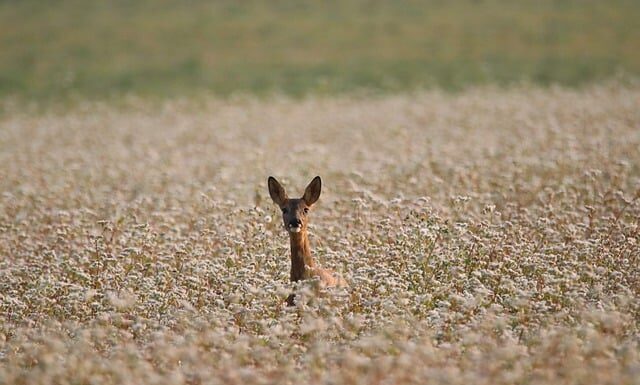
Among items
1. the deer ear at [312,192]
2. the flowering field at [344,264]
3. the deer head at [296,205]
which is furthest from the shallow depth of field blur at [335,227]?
the deer ear at [312,192]

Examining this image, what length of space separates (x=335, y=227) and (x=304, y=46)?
25.7 meters

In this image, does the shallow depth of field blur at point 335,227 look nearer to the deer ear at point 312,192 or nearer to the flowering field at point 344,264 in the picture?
the flowering field at point 344,264

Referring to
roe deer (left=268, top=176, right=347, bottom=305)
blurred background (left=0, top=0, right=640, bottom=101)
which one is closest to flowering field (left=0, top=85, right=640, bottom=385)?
roe deer (left=268, top=176, right=347, bottom=305)

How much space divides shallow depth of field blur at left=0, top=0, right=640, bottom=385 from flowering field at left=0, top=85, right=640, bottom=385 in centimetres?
4

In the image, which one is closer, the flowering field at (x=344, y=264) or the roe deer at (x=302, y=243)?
the flowering field at (x=344, y=264)

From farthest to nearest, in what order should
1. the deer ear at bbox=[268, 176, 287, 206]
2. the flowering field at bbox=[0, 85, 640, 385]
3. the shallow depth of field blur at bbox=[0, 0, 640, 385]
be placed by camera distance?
the deer ear at bbox=[268, 176, 287, 206] → the shallow depth of field blur at bbox=[0, 0, 640, 385] → the flowering field at bbox=[0, 85, 640, 385]

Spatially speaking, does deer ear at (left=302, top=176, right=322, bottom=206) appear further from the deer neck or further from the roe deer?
the deer neck

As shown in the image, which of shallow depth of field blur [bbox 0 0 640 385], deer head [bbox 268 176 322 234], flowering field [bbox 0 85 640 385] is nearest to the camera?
flowering field [bbox 0 85 640 385]

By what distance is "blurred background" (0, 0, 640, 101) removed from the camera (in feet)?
102

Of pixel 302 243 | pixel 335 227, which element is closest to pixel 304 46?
pixel 335 227

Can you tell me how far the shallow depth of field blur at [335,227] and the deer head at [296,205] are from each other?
551 mm

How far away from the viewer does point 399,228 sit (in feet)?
36.0

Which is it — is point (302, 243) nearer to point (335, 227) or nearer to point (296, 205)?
point (296, 205)

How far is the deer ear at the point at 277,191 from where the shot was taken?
1011 cm
